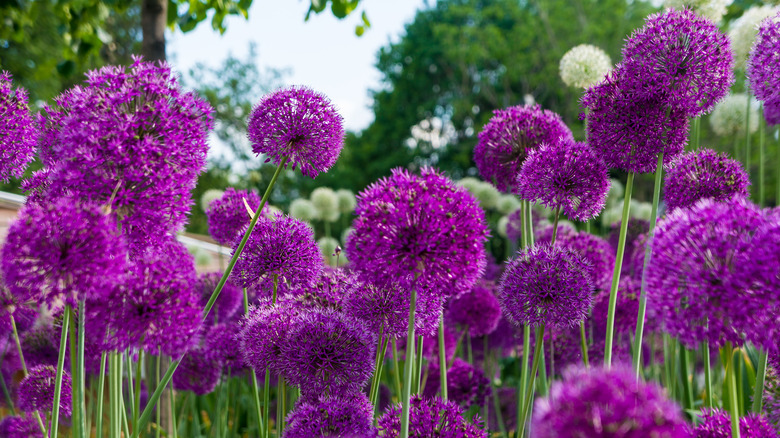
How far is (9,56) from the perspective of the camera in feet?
72.9

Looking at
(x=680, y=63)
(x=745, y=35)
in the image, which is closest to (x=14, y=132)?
(x=680, y=63)

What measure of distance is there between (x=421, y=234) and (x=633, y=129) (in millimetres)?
1104

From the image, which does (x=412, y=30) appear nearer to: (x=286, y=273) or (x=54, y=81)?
(x=54, y=81)

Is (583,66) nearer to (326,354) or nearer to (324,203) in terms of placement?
(326,354)

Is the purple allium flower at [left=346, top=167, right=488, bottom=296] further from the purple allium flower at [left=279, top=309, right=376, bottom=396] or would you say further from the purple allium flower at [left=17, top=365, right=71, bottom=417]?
the purple allium flower at [left=17, top=365, right=71, bottom=417]

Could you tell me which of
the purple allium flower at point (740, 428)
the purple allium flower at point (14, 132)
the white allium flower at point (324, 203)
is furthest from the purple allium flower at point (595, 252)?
the white allium flower at point (324, 203)

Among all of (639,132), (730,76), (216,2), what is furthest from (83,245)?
(216,2)

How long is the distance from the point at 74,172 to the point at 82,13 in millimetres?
5556

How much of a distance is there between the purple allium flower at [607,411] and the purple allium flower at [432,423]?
0.97m

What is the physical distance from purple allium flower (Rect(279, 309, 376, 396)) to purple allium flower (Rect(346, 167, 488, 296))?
479 millimetres

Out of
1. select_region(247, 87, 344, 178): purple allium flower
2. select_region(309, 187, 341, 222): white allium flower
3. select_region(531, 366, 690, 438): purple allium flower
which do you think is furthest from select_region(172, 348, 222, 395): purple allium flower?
select_region(309, 187, 341, 222): white allium flower

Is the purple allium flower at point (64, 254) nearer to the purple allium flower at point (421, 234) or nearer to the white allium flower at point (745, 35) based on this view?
the purple allium flower at point (421, 234)

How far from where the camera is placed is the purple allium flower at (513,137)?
2762mm

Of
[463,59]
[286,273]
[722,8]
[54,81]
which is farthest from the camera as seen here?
[463,59]
